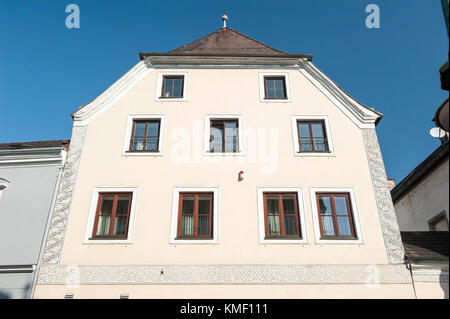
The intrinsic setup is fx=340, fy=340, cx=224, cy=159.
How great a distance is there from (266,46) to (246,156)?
644 centimetres

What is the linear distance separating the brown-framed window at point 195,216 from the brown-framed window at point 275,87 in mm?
5157

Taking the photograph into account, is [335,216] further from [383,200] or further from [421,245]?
[421,245]

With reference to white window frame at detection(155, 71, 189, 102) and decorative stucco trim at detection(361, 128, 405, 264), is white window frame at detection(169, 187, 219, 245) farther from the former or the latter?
decorative stucco trim at detection(361, 128, 405, 264)

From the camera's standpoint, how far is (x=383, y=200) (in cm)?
1138

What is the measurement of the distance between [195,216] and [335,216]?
460 cm

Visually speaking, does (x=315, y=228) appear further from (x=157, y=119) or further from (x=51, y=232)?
(x=51, y=232)

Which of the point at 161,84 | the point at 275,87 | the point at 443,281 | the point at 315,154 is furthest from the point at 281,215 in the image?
the point at 161,84

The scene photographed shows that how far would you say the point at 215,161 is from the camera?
12.1 metres

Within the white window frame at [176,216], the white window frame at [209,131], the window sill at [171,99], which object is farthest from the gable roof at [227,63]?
the white window frame at [176,216]

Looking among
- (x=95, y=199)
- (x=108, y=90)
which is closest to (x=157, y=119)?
(x=108, y=90)

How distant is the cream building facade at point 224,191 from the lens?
10.1 m

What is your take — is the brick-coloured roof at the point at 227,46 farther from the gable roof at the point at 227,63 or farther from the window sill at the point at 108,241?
the window sill at the point at 108,241
